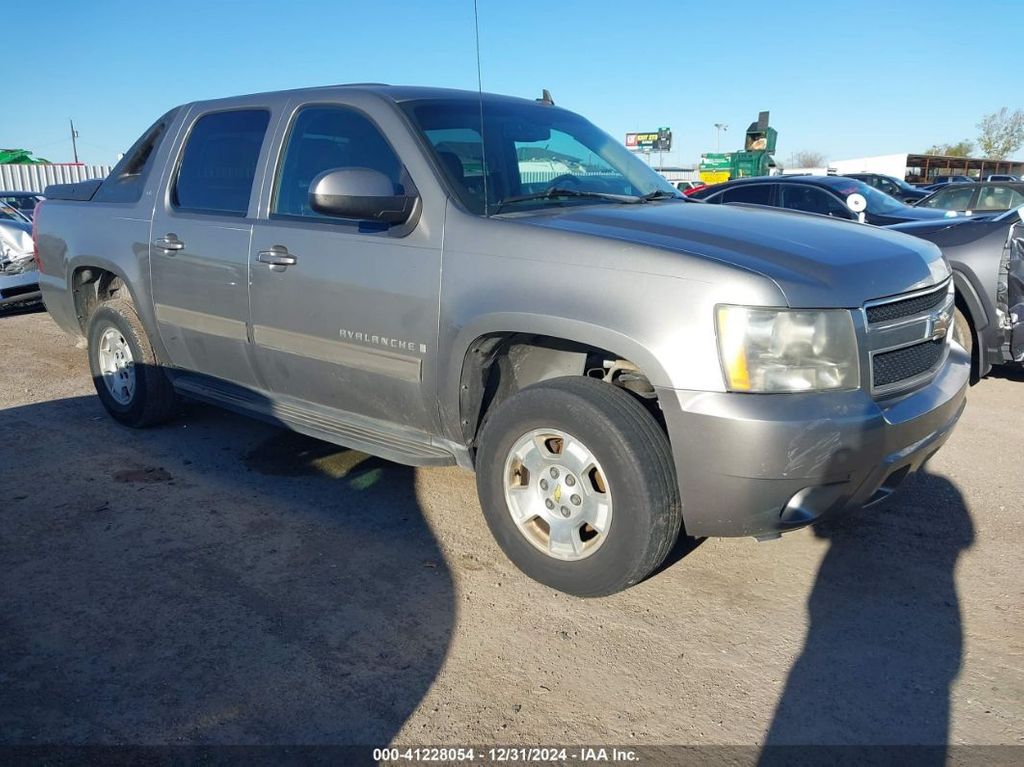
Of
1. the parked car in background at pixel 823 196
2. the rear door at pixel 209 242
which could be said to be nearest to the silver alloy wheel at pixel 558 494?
the rear door at pixel 209 242

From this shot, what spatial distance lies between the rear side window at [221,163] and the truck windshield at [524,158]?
104cm

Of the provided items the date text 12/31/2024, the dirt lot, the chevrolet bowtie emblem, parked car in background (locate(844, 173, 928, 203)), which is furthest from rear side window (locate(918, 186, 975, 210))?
the date text 12/31/2024

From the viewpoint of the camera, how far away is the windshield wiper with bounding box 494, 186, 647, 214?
3.52m

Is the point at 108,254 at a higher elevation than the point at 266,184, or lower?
lower

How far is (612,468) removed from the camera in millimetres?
2895

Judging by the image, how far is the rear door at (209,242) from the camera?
4.17 meters

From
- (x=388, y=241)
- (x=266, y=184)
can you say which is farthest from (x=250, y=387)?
(x=388, y=241)

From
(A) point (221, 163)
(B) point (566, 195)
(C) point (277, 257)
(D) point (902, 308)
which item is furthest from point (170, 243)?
(D) point (902, 308)

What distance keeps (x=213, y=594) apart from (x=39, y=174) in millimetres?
29464

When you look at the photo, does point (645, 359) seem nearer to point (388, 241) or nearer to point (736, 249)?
point (736, 249)

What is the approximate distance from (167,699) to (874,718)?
2211 mm

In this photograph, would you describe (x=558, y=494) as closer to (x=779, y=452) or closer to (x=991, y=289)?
(x=779, y=452)

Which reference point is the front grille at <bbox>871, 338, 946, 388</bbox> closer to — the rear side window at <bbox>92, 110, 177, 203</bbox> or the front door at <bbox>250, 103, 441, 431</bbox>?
the front door at <bbox>250, 103, 441, 431</bbox>

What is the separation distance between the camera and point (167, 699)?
2582 millimetres
